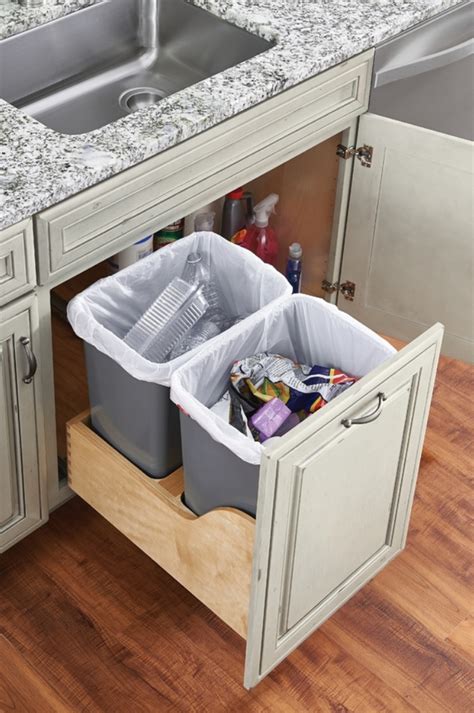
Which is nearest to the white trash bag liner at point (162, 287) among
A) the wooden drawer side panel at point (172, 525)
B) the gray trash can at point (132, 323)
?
the gray trash can at point (132, 323)

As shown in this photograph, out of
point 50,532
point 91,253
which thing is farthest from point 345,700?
point 91,253

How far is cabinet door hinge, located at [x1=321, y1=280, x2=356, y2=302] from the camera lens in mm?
2688

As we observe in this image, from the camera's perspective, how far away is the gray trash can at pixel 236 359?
1779 mm

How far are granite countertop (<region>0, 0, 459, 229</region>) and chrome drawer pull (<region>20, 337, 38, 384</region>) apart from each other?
240mm

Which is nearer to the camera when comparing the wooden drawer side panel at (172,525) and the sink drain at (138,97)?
the wooden drawer side panel at (172,525)

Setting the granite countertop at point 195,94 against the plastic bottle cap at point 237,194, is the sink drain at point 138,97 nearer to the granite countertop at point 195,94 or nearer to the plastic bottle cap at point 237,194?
the granite countertop at point 195,94

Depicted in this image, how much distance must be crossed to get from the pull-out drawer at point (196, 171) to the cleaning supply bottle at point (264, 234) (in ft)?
0.99

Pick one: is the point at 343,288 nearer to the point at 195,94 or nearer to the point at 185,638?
the point at 195,94

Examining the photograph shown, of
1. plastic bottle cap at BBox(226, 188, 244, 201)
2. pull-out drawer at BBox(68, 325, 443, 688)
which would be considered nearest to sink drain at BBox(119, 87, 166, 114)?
plastic bottle cap at BBox(226, 188, 244, 201)

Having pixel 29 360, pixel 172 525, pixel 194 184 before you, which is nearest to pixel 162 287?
pixel 194 184

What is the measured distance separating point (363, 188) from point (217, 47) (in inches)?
18.5

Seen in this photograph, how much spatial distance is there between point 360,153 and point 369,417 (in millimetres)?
944

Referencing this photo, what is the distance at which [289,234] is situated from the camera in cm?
269

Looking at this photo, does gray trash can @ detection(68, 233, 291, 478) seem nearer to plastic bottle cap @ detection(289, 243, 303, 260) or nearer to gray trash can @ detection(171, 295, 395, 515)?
gray trash can @ detection(171, 295, 395, 515)
